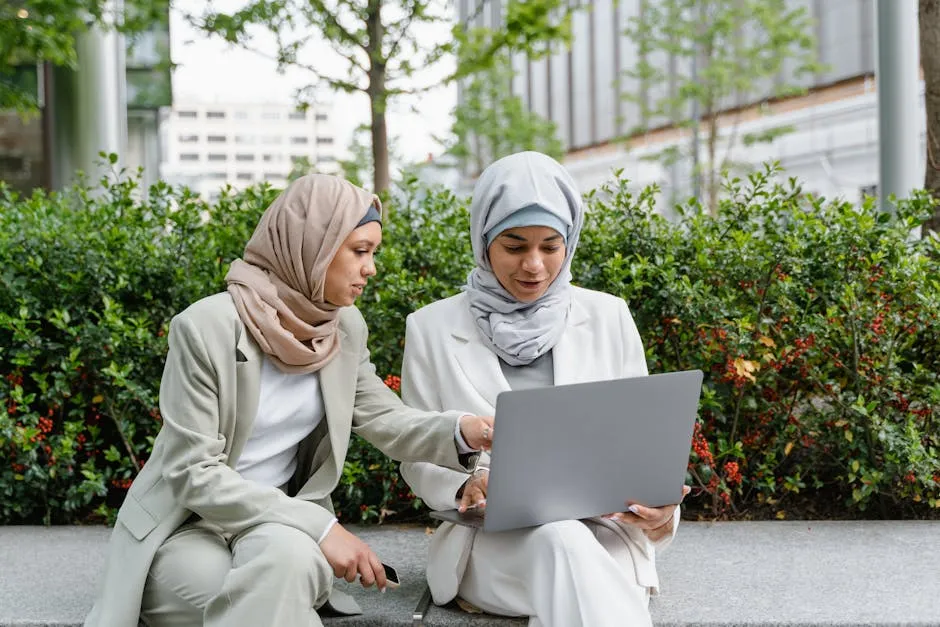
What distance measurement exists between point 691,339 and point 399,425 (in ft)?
6.31

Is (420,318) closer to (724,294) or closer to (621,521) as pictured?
(621,521)

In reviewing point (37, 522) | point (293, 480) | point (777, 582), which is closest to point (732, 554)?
point (777, 582)

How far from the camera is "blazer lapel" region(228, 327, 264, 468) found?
9.30 feet

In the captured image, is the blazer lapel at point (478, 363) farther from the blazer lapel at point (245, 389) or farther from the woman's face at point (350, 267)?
the blazer lapel at point (245, 389)

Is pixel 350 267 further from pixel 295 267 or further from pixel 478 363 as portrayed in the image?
pixel 478 363

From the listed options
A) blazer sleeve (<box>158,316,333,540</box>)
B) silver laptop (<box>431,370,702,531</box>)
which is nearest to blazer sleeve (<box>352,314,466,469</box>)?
silver laptop (<box>431,370,702,531</box>)

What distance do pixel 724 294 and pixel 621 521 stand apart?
6.31 feet

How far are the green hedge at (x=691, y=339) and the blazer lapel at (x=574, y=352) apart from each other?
1.16 meters

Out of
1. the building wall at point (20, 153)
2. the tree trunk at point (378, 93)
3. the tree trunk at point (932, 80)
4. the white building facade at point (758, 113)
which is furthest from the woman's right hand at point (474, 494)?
the building wall at point (20, 153)

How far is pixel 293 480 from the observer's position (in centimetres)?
313

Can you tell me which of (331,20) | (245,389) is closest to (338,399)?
(245,389)

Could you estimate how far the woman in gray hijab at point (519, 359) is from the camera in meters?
2.92

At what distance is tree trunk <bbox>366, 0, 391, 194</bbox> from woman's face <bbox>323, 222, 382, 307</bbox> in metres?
6.68

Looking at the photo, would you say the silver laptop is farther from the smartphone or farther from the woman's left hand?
the smartphone
